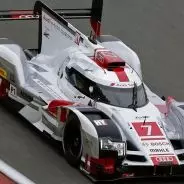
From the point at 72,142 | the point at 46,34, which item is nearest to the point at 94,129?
the point at 72,142

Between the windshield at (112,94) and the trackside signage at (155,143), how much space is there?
64cm

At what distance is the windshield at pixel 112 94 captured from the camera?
1217 centimetres

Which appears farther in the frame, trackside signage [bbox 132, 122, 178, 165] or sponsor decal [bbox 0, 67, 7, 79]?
sponsor decal [bbox 0, 67, 7, 79]

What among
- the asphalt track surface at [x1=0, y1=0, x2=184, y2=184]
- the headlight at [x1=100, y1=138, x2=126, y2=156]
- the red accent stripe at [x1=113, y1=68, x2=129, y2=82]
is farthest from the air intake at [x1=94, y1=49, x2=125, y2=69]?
the headlight at [x1=100, y1=138, x2=126, y2=156]

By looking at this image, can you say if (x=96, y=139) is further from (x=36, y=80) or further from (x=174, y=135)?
(x=36, y=80)

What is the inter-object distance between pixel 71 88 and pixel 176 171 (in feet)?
8.20

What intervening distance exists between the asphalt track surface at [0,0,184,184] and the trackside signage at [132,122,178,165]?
53 centimetres

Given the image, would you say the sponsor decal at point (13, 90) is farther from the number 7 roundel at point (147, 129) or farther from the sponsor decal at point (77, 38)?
the number 7 roundel at point (147, 129)

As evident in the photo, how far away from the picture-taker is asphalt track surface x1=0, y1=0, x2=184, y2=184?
38.1 feet

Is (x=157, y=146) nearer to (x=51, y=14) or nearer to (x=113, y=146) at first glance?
(x=113, y=146)

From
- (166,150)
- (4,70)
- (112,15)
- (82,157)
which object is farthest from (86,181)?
(112,15)

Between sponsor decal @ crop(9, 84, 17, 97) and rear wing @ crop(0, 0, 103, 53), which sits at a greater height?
rear wing @ crop(0, 0, 103, 53)

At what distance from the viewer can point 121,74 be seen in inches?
495

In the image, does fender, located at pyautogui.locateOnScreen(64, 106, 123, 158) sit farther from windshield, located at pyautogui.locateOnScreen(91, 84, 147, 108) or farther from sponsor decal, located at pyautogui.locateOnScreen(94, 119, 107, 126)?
windshield, located at pyautogui.locateOnScreen(91, 84, 147, 108)
